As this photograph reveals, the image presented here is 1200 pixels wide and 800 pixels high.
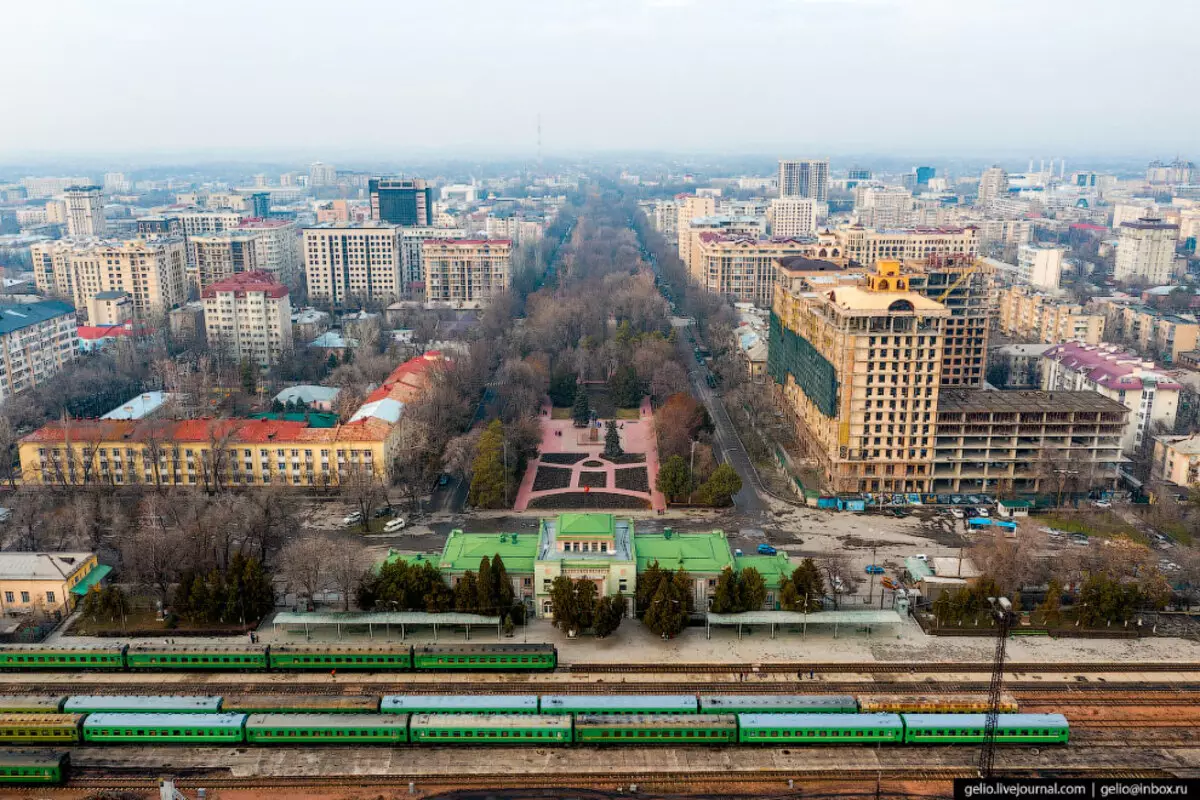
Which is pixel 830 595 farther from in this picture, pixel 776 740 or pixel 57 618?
pixel 57 618

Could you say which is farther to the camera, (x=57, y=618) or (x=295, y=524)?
(x=295, y=524)

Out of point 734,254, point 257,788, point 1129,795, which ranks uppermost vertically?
point 734,254

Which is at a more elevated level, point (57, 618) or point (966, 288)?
point (966, 288)

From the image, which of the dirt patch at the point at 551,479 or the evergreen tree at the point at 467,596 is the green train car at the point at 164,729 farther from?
the dirt patch at the point at 551,479

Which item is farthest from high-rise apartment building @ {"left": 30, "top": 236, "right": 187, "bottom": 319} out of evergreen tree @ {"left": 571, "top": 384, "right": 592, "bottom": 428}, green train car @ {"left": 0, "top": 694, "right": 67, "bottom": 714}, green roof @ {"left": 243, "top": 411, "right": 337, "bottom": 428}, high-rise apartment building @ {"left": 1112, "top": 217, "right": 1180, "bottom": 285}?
high-rise apartment building @ {"left": 1112, "top": 217, "right": 1180, "bottom": 285}

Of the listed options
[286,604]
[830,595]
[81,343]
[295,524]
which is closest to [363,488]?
[295,524]

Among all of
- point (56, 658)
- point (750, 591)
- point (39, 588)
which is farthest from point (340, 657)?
point (750, 591)

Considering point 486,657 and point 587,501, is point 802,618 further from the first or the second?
point 587,501
